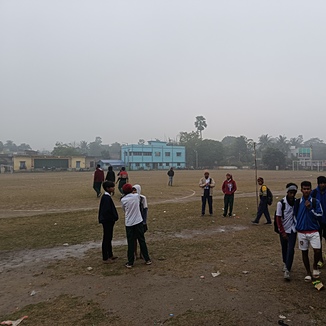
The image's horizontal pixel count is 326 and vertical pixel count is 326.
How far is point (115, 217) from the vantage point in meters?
6.63

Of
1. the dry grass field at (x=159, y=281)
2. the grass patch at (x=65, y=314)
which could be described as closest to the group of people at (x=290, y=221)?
the dry grass field at (x=159, y=281)

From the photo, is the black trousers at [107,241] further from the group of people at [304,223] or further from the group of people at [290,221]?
the group of people at [304,223]

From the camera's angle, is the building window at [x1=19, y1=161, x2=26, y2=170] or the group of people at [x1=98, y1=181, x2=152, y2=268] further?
the building window at [x1=19, y1=161, x2=26, y2=170]

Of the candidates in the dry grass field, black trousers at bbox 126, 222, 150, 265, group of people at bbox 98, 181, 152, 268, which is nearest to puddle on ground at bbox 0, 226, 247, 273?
the dry grass field

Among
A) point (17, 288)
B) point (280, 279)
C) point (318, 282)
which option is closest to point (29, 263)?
point (17, 288)

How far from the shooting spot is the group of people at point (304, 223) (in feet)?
16.6

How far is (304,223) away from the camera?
16.7 ft

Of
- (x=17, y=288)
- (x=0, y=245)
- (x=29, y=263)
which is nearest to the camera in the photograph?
(x=17, y=288)

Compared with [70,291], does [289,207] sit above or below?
above

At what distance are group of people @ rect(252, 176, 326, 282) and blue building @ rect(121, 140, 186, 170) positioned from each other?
82.5 m

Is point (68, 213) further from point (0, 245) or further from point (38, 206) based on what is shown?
point (0, 245)

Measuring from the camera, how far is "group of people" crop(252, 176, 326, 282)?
5074 mm

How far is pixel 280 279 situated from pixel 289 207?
1.25 meters

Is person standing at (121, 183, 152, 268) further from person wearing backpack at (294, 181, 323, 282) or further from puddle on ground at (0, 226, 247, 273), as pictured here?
person wearing backpack at (294, 181, 323, 282)
